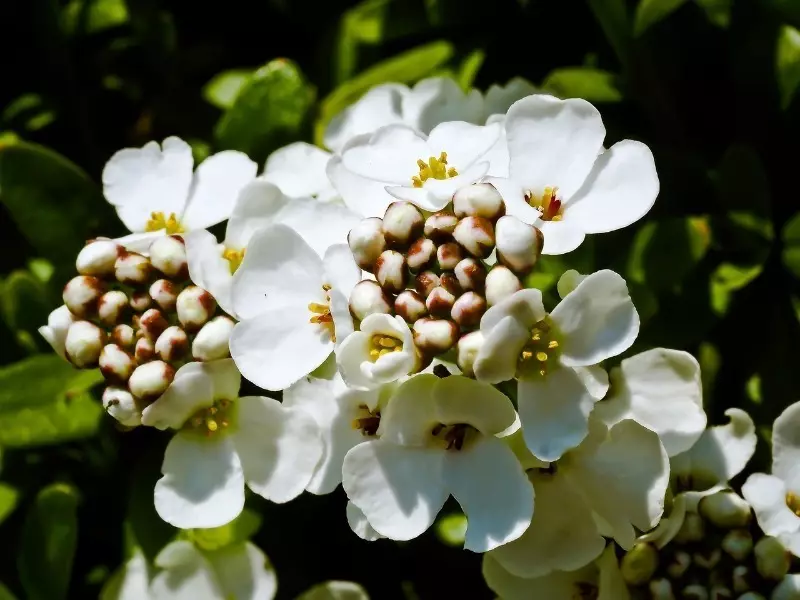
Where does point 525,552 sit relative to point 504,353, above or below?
below

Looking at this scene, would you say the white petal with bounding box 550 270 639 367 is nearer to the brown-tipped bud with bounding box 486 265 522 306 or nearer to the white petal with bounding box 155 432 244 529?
the brown-tipped bud with bounding box 486 265 522 306

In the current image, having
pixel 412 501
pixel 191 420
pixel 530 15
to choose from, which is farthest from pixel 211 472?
pixel 530 15

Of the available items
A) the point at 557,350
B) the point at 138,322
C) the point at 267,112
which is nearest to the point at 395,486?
the point at 557,350

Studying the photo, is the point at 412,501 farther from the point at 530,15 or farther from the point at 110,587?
the point at 530,15

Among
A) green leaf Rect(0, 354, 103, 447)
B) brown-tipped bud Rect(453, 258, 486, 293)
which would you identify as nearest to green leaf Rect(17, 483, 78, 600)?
green leaf Rect(0, 354, 103, 447)

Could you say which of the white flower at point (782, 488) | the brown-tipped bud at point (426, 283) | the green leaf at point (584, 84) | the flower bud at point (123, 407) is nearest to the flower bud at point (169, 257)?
the flower bud at point (123, 407)

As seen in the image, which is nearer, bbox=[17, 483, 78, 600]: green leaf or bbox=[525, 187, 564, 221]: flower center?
bbox=[525, 187, 564, 221]: flower center

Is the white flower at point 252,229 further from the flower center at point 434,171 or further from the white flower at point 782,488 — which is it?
the white flower at point 782,488
